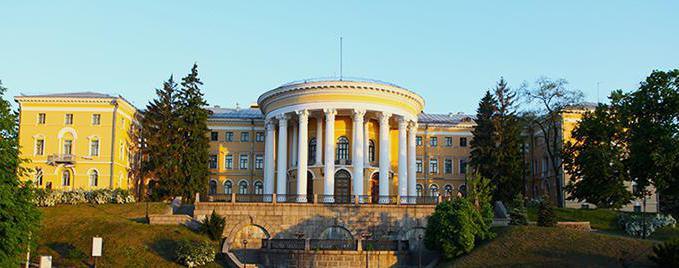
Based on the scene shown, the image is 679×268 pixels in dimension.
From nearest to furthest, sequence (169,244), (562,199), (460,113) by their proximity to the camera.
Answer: (169,244) < (562,199) < (460,113)

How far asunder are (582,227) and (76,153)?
42371 millimetres

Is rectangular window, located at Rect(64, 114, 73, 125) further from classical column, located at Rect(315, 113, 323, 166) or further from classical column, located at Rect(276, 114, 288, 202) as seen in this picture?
classical column, located at Rect(315, 113, 323, 166)

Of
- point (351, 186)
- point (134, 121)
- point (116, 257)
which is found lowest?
point (116, 257)

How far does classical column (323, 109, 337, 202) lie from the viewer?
2173 inches

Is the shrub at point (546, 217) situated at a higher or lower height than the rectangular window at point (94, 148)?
lower

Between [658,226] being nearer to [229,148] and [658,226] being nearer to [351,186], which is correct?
[351,186]

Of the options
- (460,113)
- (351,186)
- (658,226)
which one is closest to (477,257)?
(658,226)

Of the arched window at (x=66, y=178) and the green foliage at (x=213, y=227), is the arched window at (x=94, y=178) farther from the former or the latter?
the green foliage at (x=213, y=227)

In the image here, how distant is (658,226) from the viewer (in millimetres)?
47156

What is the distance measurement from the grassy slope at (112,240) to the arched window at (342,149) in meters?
19.0

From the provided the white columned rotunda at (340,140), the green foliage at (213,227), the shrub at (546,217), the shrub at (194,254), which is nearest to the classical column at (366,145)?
the white columned rotunda at (340,140)

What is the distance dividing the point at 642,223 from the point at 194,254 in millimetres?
29175

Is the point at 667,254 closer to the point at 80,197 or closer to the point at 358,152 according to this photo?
the point at 358,152

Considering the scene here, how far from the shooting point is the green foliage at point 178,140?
5747 centimetres
